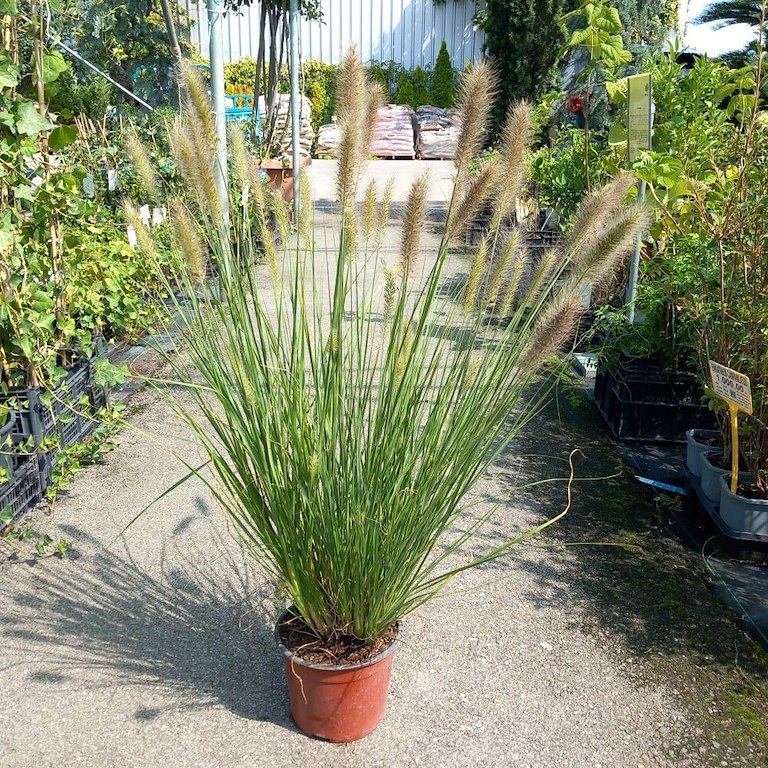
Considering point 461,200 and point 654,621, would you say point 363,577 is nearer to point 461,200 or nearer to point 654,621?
point 461,200

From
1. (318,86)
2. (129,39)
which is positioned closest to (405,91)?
(318,86)

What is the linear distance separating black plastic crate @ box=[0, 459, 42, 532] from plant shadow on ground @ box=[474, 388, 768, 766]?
1768 mm

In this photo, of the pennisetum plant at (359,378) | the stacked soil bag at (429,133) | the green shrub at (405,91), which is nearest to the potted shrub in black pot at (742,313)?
the pennisetum plant at (359,378)

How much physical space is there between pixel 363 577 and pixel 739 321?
6.38ft

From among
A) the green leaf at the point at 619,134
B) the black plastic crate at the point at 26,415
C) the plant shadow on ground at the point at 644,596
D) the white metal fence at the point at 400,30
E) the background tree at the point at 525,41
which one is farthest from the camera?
the white metal fence at the point at 400,30

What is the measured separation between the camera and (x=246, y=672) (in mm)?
2289

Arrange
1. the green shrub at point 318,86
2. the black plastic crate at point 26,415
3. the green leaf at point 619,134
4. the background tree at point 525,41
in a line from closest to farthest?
1. the black plastic crate at point 26,415
2. the green leaf at point 619,134
3. the background tree at point 525,41
4. the green shrub at point 318,86

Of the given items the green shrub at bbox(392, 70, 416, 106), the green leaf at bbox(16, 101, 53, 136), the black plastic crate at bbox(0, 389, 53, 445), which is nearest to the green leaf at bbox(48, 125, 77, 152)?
the green leaf at bbox(16, 101, 53, 136)

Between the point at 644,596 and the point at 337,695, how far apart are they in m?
1.25

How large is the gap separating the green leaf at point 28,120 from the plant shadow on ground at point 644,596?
6.86 feet

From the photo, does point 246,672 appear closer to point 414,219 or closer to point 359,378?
point 359,378

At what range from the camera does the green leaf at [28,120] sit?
283 cm

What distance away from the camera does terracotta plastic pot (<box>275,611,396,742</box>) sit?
1933mm

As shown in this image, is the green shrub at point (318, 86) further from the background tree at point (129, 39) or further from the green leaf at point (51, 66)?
the green leaf at point (51, 66)
